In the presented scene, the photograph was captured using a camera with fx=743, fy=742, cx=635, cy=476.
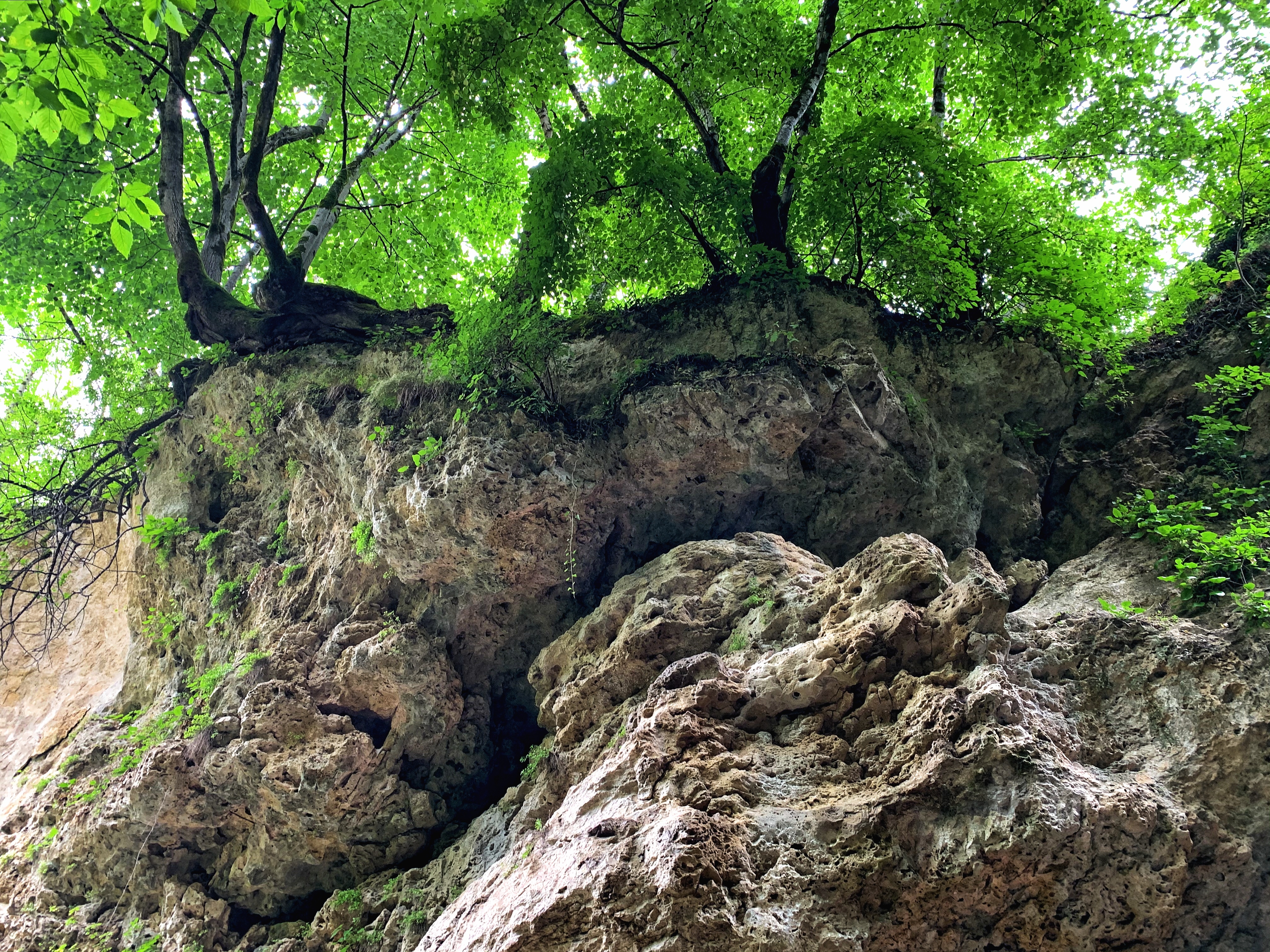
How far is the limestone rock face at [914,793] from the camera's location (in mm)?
3611

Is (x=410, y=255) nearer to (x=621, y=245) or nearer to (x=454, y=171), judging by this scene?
(x=454, y=171)

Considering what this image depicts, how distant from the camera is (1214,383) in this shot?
21.4 feet

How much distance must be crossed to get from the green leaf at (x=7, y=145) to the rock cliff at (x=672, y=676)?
Answer: 3.57m

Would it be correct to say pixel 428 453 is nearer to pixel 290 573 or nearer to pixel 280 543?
pixel 290 573

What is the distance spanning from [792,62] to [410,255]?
730 cm

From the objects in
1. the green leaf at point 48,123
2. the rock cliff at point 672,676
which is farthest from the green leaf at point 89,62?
the rock cliff at point 672,676

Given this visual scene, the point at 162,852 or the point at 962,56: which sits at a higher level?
the point at 962,56


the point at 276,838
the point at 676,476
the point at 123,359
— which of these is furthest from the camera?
the point at 123,359

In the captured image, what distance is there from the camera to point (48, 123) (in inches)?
132

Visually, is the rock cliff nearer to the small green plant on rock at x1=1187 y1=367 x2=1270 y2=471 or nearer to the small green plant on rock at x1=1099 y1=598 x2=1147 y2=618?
the small green plant on rock at x1=1099 y1=598 x2=1147 y2=618

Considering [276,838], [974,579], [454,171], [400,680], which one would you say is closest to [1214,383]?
[974,579]

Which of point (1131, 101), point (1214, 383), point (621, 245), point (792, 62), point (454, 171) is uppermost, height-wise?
point (454, 171)

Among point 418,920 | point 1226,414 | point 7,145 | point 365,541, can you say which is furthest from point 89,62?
point 1226,414

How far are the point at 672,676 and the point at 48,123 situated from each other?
4.58 metres
